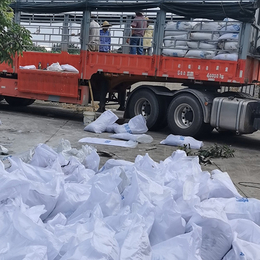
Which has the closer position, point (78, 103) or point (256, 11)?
point (256, 11)

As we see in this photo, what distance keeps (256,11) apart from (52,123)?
215 inches

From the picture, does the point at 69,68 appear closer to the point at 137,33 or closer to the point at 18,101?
the point at 137,33

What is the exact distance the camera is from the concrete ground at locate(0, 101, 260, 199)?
23.1ft

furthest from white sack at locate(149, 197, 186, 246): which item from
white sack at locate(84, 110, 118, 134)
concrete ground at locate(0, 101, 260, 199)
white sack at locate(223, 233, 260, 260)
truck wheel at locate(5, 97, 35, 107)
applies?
truck wheel at locate(5, 97, 35, 107)

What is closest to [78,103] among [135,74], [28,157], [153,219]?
[135,74]

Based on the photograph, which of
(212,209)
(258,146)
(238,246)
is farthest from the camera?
(258,146)

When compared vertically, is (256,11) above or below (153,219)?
above

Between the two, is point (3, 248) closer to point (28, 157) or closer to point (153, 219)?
point (153, 219)

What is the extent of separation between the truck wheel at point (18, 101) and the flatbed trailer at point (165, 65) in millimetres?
1719

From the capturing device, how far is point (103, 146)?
835 cm

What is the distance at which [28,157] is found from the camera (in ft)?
19.8

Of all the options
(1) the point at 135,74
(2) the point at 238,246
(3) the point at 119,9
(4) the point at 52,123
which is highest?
(3) the point at 119,9

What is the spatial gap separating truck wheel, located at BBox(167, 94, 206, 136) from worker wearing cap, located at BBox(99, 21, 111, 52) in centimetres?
228

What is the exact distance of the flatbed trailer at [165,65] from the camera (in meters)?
9.45
